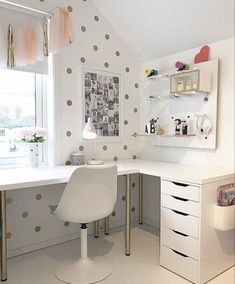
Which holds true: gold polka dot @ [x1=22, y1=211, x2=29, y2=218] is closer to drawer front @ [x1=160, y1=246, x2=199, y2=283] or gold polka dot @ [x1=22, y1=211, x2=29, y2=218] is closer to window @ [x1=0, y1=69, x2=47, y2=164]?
window @ [x1=0, y1=69, x2=47, y2=164]

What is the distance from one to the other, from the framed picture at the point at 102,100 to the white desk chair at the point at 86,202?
3.09 feet

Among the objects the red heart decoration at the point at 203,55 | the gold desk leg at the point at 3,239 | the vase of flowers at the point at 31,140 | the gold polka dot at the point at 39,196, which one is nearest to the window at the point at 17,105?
the vase of flowers at the point at 31,140

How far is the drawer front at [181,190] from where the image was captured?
5.89 ft

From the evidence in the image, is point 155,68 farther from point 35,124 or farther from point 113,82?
point 35,124

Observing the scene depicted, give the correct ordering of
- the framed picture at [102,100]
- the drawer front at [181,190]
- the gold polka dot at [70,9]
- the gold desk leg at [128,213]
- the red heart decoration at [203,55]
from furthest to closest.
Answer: the framed picture at [102,100] < the gold polka dot at [70,9] < the red heart decoration at [203,55] < the gold desk leg at [128,213] < the drawer front at [181,190]

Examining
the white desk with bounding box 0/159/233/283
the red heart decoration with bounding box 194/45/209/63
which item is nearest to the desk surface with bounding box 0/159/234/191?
the white desk with bounding box 0/159/233/283

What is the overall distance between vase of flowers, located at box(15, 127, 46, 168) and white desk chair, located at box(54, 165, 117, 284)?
646 millimetres

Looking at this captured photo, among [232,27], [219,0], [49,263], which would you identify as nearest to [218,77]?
[232,27]

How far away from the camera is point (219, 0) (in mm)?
1889

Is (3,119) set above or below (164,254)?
above

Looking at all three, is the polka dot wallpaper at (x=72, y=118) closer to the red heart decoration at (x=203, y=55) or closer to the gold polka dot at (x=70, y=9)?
the gold polka dot at (x=70, y=9)

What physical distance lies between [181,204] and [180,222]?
0.43ft

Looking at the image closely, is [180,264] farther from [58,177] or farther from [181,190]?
[58,177]

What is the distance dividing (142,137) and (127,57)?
886mm
